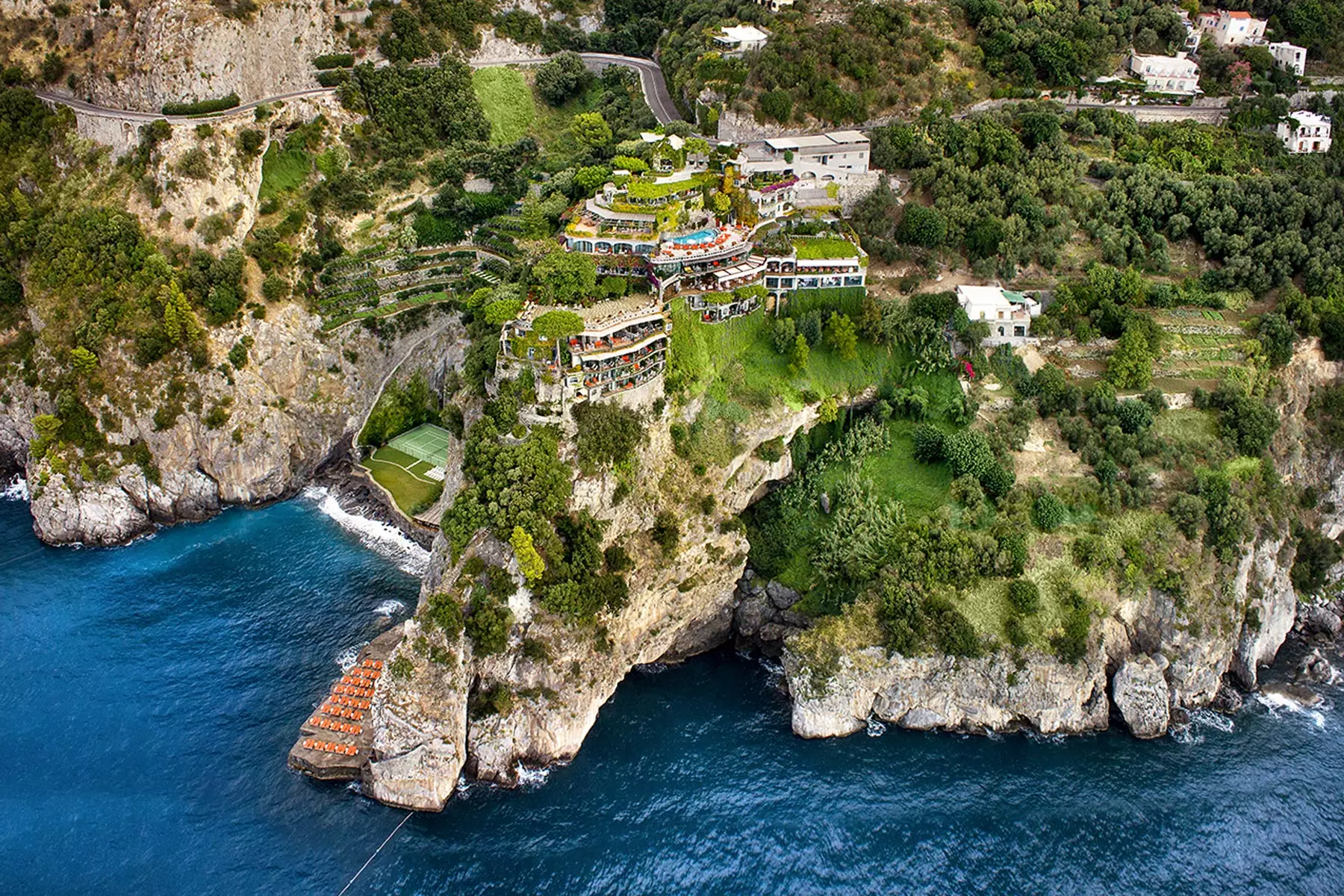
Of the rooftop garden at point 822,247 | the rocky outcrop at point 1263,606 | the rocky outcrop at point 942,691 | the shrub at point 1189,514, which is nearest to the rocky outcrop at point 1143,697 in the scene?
the rocky outcrop at point 942,691

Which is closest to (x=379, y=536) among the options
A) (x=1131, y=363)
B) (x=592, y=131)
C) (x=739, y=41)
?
(x=592, y=131)

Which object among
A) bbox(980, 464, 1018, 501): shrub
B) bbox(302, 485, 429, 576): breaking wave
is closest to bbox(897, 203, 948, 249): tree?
bbox(980, 464, 1018, 501): shrub

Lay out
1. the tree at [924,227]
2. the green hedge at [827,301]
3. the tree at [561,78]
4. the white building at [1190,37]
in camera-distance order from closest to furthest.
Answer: the green hedge at [827,301] < the tree at [924,227] < the white building at [1190,37] < the tree at [561,78]

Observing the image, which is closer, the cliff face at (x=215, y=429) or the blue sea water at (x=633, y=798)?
the blue sea water at (x=633, y=798)

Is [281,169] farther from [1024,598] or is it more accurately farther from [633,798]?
[1024,598]

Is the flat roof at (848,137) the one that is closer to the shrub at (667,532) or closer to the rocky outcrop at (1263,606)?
the shrub at (667,532)
